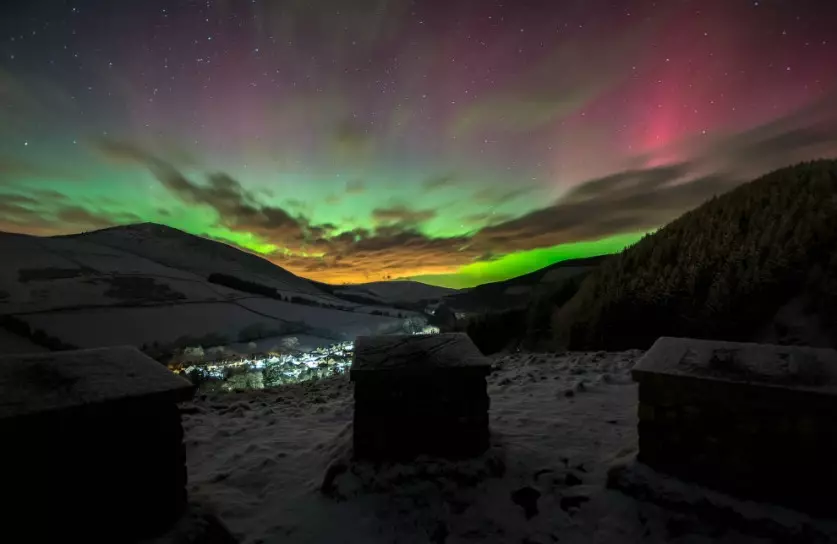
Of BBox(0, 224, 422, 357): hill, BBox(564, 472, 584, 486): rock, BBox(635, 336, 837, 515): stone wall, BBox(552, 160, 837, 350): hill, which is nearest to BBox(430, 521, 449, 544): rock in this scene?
BBox(564, 472, 584, 486): rock

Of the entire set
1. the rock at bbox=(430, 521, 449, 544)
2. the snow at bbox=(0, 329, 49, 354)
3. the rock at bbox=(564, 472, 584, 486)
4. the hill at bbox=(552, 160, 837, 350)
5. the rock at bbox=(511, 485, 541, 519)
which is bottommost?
the rock at bbox=(430, 521, 449, 544)

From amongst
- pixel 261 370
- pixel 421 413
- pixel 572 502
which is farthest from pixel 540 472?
pixel 261 370

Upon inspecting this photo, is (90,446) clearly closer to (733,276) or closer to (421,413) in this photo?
(421,413)

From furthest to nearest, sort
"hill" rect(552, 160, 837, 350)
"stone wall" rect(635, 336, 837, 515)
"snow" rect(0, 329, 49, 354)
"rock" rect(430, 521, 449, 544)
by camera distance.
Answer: "snow" rect(0, 329, 49, 354), "hill" rect(552, 160, 837, 350), "rock" rect(430, 521, 449, 544), "stone wall" rect(635, 336, 837, 515)

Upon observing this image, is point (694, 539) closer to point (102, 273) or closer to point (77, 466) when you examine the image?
point (77, 466)

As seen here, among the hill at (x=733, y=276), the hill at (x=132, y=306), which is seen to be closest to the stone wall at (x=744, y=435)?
the hill at (x=733, y=276)

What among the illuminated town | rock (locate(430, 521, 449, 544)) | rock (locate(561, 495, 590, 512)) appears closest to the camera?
rock (locate(430, 521, 449, 544))

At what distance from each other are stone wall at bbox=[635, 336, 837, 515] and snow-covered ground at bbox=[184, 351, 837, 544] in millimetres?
472

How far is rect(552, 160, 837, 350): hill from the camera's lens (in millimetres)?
7727

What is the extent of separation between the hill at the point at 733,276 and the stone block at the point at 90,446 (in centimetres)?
1042

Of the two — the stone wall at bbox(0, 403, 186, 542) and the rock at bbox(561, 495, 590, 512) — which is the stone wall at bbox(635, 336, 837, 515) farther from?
the stone wall at bbox(0, 403, 186, 542)

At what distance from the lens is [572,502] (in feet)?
12.2

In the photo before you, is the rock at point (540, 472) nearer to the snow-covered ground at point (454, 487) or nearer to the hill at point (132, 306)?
the snow-covered ground at point (454, 487)

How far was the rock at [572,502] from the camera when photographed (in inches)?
145
